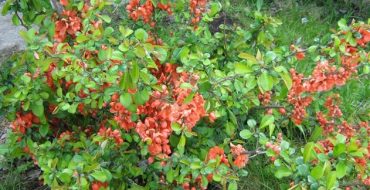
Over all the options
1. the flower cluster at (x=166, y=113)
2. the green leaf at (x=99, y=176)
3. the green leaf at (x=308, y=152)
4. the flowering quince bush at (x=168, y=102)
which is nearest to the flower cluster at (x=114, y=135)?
the flowering quince bush at (x=168, y=102)

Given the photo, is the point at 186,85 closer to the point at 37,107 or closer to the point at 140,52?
the point at 140,52

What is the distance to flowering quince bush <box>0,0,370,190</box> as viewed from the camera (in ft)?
5.58

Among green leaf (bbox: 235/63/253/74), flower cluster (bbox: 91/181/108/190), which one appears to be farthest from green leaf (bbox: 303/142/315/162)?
flower cluster (bbox: 91/181/108/190)

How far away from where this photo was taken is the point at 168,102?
1.82m

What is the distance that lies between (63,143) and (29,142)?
0.44 ft

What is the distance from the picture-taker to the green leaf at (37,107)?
2041mm

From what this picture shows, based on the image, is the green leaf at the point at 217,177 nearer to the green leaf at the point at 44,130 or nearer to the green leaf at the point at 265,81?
the green leaf at the point at 265,81

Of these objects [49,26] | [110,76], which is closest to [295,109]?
[110,76]

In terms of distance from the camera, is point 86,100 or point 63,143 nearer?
point 86,100

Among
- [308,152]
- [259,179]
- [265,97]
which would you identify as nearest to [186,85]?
[308,152]

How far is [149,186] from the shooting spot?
6.97 ft

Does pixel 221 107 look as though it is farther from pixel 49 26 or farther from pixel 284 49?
pixel 49 26

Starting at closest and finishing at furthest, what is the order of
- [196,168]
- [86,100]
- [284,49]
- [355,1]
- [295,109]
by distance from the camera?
[196,168], [86,100], [284,49], [295,109], [355,1]

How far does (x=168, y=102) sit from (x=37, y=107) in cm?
57
